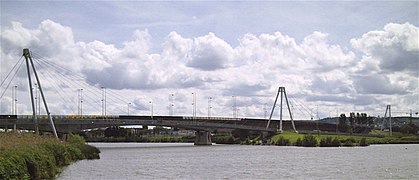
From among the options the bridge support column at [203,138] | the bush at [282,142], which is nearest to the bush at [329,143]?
the bush at [282,142]

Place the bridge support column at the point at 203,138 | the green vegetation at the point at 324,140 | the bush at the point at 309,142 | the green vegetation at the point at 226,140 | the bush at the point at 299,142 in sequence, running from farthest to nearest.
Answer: the green vegetation at the point at 226,140
the bridge support column at the point at 203,138
the bush at the point at 299,142
the green vegetation at the point at 324,140
the bush at the point at 309,142

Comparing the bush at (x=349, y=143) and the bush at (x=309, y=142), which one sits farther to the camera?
the bush at (x=309, y=142)

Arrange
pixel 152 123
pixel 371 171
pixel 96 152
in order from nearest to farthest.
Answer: pixel 371 171, pixel 96 152, pixel 152 123

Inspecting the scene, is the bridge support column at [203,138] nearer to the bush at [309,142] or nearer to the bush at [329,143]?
the bush at [309,142]

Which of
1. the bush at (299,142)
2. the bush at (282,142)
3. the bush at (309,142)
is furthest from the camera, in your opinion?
the bush at (282,142)

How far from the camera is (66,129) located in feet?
443

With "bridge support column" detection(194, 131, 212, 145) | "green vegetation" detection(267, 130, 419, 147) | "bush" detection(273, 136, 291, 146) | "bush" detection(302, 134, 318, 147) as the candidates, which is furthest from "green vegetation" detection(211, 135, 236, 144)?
"bush" detection(302, 134, 318, 147)

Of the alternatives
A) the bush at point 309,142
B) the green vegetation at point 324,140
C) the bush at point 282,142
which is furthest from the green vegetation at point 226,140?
the bush at point 309,142

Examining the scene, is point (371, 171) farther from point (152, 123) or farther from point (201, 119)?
point (201, 119)

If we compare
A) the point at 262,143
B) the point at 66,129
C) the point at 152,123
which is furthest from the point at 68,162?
the point at 262,143

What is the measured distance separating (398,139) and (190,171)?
377 feet

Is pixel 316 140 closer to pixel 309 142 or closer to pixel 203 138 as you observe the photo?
pixel 309 142

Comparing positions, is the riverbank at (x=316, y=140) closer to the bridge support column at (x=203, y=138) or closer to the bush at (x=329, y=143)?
the bush at (x=329, y=143)

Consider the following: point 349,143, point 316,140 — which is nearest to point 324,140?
point 316,140
